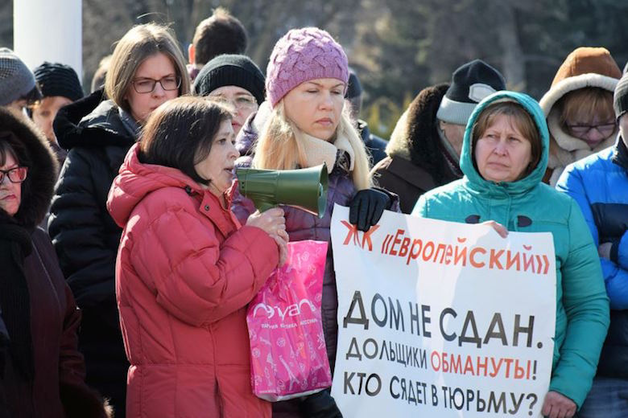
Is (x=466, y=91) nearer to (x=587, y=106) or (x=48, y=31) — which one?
(x=587, y=106)

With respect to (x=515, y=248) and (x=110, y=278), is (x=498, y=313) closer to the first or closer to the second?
(x=515, y=248)

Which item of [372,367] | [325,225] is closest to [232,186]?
[325,225]

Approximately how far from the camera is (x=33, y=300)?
14.5 feet

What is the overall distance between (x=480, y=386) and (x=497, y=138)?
1059 millimetres

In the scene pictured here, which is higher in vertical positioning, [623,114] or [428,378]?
[623,114]

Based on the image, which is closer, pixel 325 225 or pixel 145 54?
pixel 325 225

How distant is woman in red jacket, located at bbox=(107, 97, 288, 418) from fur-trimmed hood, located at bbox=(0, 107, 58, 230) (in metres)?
0.32

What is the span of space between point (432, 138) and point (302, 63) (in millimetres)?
1725

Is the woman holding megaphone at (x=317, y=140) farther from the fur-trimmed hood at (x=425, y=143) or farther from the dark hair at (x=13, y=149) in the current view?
the fur-trimmed hood at (x=425, y=143)

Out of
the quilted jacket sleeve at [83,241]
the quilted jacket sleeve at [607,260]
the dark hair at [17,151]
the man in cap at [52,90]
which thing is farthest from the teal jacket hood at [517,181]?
the man in cap at [52,90]

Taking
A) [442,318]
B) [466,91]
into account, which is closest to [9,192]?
[442,318]

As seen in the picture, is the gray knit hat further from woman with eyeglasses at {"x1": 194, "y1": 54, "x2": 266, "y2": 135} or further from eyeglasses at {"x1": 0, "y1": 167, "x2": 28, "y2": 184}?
eyeglasses at {"x1": 0, "y1": 167, "x2": 28, "y2": 184}

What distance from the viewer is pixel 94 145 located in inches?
212

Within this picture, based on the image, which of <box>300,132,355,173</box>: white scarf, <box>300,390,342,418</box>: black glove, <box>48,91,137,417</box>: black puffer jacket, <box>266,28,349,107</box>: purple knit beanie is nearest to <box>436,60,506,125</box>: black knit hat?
<box>266,28,349,107</box>: purple knit beanie
